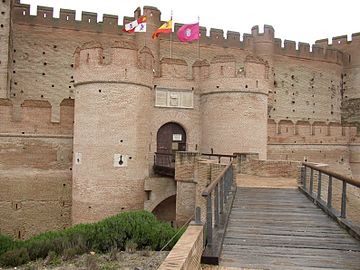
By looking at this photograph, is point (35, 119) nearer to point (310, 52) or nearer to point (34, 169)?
point (34, 169)

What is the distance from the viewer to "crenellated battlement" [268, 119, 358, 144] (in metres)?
20.2

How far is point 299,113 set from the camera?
89.4ft

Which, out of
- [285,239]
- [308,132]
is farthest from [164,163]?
[285,239]

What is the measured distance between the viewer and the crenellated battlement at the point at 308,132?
2022 centimetres

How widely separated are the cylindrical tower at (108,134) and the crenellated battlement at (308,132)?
323 inches

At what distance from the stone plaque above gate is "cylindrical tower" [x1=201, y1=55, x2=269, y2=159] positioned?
2.49 feet

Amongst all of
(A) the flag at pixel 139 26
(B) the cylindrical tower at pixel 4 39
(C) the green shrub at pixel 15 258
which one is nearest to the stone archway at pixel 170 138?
(A) the flag at pixel 139 26

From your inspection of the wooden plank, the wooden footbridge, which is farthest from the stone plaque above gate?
the wooden plank

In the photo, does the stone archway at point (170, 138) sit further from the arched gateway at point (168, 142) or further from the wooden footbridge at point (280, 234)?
the wooden footbridge at point (280, 234)

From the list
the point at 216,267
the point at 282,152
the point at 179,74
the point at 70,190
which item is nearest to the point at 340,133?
the point at 282,152

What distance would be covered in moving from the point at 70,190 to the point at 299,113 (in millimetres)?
17181

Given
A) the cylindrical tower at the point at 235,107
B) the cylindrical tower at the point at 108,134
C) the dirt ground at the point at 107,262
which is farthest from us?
the cylindrical tower at the point at 235,107

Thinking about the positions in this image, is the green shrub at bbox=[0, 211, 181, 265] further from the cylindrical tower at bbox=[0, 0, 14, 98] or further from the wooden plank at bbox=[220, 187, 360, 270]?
the cylindrical tower at bbox=[0, 0, 14, 98]

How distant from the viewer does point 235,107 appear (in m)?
16.3
